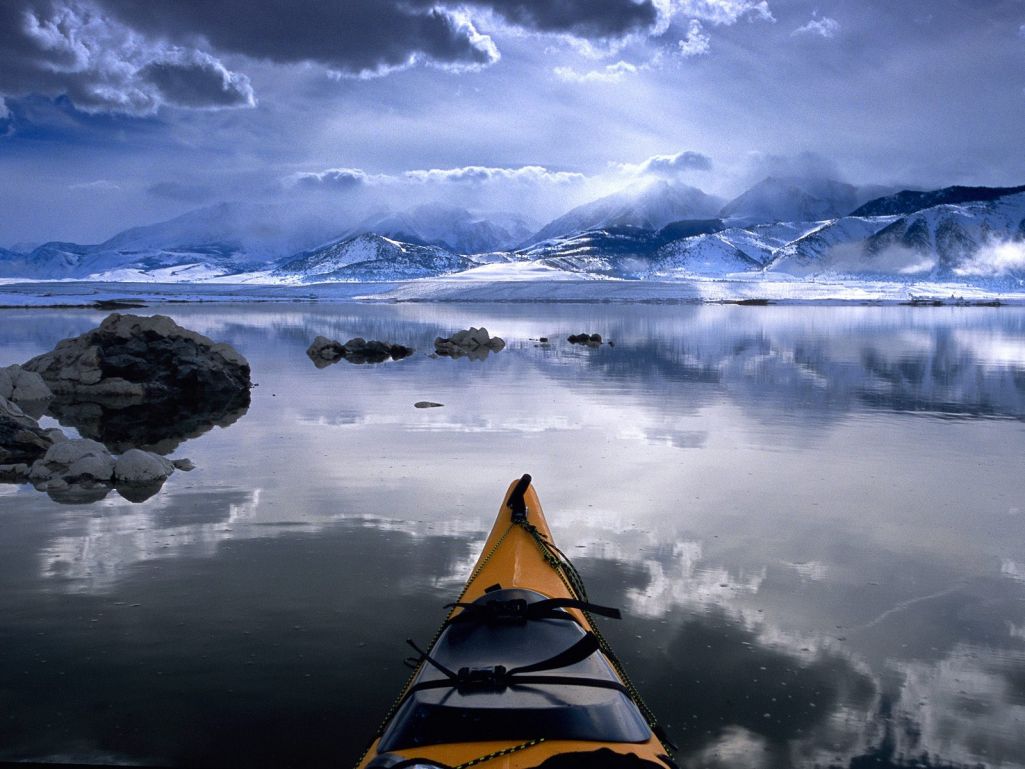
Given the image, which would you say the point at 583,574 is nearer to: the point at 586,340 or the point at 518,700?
the point at 518,700

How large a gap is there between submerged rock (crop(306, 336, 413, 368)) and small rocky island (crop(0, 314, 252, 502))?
6.63m

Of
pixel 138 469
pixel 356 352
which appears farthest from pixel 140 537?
pixel 356 352

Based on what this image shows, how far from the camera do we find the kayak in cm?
353

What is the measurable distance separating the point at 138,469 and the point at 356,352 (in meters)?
18.8

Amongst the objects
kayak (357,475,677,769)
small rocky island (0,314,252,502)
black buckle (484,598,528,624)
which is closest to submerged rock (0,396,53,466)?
small rocky island (0,314,252,502)

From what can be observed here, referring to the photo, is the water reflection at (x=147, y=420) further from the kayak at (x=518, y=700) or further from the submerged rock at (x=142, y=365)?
the kayak at (x=518, y=700)

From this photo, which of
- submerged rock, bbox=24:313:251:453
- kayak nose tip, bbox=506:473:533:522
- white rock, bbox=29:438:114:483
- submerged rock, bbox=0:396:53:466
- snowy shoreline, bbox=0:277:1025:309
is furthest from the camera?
snowy shoreline, bbox=0:277:1025:309

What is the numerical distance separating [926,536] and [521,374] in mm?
15033

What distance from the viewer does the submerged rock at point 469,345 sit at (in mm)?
29281

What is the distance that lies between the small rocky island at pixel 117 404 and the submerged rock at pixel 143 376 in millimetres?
23

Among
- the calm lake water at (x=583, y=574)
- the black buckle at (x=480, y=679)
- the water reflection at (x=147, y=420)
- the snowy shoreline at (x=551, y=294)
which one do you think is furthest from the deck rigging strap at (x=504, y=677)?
the snowy shoreline at (x=551, y=294)

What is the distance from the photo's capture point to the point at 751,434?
13.3m

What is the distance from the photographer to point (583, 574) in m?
6.91

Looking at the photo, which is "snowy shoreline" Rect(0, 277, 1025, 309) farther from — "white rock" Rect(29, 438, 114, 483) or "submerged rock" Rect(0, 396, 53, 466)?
"white rock" Rect(29, 438, 114, 483)
